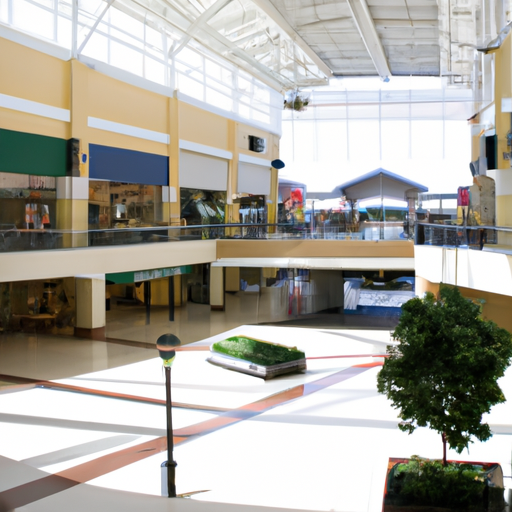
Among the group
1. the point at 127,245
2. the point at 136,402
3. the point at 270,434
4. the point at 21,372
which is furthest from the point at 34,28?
the point at 270,434

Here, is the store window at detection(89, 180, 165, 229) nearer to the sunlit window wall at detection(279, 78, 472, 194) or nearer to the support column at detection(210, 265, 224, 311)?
the support column at detection(210, 265, 224, 311)

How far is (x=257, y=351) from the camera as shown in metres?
13.4

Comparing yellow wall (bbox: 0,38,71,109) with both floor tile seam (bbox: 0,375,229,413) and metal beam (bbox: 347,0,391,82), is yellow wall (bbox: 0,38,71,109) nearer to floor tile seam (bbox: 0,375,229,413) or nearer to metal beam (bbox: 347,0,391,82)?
floor tile seam (bbox: 0,375,229,413)

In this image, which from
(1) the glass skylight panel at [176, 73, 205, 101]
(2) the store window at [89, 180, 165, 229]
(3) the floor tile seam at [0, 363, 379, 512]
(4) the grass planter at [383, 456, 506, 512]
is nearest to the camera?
(4) the grass planter at [383, 456, 506, 512]

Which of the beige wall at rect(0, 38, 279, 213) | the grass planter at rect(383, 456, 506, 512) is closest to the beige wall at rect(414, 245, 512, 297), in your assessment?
the grass planter at rect(383, 456, 506, 512)

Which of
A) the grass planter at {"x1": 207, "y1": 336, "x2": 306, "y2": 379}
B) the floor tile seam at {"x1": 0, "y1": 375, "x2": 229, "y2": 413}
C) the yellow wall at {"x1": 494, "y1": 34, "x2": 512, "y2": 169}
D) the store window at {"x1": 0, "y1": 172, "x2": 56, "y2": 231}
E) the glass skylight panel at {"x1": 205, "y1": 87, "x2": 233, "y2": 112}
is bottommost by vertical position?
the floor tile seam at {"x1": 0, "y1": 375, "x2": 229, "y2": 413}

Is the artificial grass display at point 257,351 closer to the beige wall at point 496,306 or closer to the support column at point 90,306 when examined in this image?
the beige wall at point 496,306

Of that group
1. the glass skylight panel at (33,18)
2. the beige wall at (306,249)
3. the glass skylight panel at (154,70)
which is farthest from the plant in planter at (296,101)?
the glass skylight panel at (33,18)

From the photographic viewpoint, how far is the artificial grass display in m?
13.3

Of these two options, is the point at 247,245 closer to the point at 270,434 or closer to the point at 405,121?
the point at 405,121

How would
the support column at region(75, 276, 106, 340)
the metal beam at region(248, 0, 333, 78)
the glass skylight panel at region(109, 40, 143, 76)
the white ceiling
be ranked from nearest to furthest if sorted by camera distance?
the support column at region(75, 276, 106, 340), the glass skylight panel at region(109, 40, 143, 76), the white ceiling, the metal beam at region(248, 0, 333, 78)

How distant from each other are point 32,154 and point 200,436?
953cm

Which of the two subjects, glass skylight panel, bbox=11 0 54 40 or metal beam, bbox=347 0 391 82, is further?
metal beam, bbox=347 0 391 82

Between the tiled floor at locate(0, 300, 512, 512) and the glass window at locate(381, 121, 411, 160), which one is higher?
the glass window at locate(381, 121, 411, 160)
